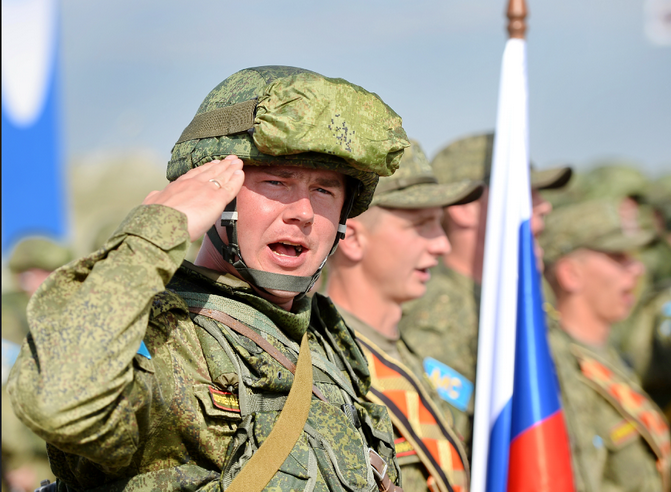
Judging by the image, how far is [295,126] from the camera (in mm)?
2256

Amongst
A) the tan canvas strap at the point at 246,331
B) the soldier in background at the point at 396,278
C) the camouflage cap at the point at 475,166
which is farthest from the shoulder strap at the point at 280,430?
the camouflage cap at the point at 475,166

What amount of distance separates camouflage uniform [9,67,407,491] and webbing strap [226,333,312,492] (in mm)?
29

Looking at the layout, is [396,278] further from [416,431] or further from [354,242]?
[416,431]

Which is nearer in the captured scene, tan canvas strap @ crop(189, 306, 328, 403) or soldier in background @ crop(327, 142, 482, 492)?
tan canvas strap @ crop(189, 306, 328, 403)

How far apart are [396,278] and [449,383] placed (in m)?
1.11

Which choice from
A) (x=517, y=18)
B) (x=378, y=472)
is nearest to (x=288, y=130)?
(x=378, y=472)

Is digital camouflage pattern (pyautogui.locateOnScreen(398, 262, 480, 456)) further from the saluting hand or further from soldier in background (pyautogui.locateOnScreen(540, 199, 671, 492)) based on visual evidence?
the saluting hand

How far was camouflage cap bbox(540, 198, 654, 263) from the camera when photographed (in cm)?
710

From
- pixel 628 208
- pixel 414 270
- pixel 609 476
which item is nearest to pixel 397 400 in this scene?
pixel 414 270

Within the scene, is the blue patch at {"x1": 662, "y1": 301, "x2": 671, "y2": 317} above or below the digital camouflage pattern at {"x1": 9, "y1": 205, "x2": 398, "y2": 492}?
below

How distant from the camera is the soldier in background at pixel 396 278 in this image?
13.2ft

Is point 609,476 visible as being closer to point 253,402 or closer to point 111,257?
point 253,402

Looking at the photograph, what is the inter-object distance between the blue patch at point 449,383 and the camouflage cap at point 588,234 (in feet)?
8.26

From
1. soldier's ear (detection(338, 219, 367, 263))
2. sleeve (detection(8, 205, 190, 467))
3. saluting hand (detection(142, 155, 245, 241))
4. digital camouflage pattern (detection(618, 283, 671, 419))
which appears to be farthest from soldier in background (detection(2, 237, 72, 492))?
digital camouflage pattern (detection(618, 283, 671, 419))
